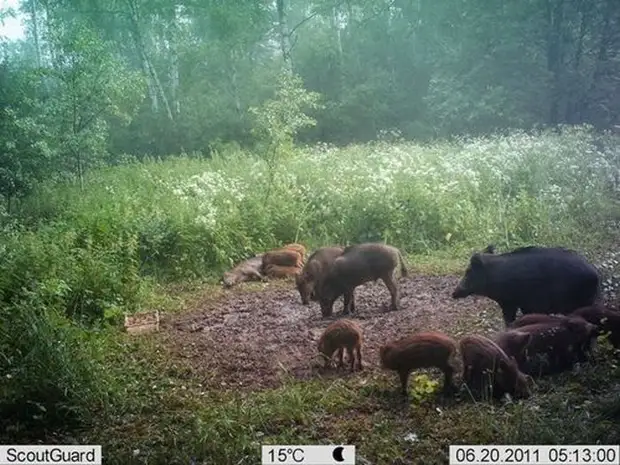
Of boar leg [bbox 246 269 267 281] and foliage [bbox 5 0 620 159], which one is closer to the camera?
foliage [bbox 5 0 620 159]

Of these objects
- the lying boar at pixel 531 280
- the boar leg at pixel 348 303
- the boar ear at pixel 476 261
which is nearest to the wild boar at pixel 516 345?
the lying boar at pixel 531 280

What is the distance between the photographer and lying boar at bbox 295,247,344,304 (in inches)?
169

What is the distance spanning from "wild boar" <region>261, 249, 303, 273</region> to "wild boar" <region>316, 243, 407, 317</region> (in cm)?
32

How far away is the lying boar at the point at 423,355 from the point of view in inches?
126

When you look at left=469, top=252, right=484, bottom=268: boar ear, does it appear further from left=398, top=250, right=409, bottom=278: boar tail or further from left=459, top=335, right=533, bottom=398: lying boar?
left=459, top=335, right=533, bottom=398: lying boar

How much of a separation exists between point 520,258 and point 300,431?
174 cm

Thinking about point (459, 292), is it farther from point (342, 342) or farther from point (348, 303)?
point (342, 342)

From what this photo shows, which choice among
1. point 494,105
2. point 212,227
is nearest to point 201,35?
point 212,227

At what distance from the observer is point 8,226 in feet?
15.0

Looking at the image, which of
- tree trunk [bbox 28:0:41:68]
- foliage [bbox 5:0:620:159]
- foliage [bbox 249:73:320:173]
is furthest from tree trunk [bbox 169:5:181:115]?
tree trunk [bbox 28:0:41:68]

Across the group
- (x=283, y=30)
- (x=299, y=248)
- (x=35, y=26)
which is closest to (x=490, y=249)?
(x=299, y=248)

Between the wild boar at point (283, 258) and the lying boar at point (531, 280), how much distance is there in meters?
1.15

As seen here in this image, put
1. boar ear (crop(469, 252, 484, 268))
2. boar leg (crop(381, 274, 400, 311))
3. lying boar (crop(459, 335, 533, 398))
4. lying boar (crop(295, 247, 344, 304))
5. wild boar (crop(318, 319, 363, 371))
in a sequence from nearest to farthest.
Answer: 1. lying boar (crop(459, 335, 533, 398))
2. wild boar (crop(318, 319, 363, 371))
3. boar ear (crop(469, 252, 484, 268))
4. boar leg (crop(381, 274, 400, 311))
5. lying boar (crop(295, 247, 344, 304))
